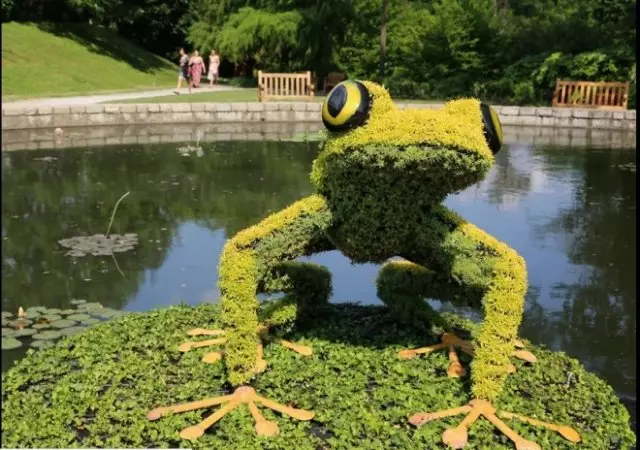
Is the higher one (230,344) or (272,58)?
(272,58)

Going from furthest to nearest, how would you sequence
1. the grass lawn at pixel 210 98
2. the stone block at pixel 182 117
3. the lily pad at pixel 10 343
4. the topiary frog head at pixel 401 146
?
1. the grass lawn at pixel 210 98
2. the stone block at pixel 182 117
3. the lily pad at pixel 10 343
4. the topiary frog head at pixel 401 146

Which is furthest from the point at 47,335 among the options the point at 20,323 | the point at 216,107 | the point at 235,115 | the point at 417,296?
the point at 235,115

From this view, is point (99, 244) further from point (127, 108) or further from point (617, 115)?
point (617, 115)

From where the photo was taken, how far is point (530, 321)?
6.12 m

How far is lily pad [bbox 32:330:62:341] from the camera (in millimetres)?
5402

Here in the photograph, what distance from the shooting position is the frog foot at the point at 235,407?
351cm

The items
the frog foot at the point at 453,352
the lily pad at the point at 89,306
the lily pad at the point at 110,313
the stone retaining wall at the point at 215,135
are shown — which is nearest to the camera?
the frog foot at the point at 453,352

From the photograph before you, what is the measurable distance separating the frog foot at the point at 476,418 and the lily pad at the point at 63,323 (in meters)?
3.27

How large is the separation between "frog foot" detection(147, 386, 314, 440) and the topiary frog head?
1139mm

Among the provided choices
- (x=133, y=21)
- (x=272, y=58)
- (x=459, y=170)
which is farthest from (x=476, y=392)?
(x=133, y=21)

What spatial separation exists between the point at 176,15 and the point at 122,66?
7041 millimetres

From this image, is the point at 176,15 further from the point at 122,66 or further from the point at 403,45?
the point at 403,45

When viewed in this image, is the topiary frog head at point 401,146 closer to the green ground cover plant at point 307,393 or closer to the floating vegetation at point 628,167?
the green ground cover plant at point 307,393

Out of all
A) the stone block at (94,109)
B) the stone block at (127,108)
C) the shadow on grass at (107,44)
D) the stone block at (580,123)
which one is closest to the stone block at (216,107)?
the stone block at (127,108)
